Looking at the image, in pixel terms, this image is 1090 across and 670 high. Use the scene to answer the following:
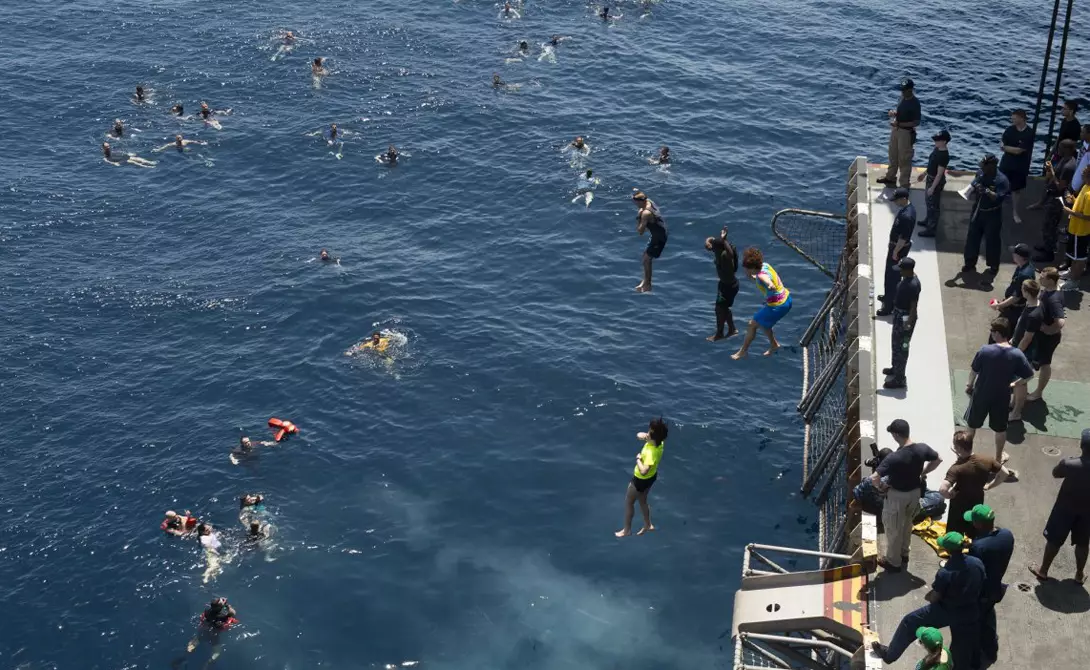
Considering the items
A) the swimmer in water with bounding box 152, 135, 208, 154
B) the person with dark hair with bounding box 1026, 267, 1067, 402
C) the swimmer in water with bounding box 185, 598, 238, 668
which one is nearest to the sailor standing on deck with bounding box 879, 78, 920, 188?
the person with dark hair with bounding box 1026, 267, 1067, 402

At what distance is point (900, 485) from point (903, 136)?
51.7 ft

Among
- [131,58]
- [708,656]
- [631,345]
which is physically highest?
[131,58]

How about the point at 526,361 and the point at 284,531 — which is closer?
the point at 284,531

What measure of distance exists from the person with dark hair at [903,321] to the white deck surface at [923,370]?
0.36 metres

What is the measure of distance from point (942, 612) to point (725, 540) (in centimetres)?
1588

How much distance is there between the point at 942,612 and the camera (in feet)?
57.1

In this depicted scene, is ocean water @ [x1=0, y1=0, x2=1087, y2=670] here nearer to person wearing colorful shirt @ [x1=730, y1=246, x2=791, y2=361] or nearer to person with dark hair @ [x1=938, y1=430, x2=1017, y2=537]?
person wearing colorful shirt @ [x1=730, y1=246, x2=791, y2=361]

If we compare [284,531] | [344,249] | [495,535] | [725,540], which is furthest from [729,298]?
[344,249]

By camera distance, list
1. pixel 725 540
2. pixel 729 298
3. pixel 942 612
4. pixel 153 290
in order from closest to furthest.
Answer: pixel 942 612 < pixel 729 298 < pixel 725 540 < pixel 153 290

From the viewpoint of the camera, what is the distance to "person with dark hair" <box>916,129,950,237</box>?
30.8 meters

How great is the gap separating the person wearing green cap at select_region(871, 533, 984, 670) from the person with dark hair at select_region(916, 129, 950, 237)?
1560cm

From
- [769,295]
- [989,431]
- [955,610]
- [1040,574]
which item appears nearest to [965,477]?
[1040,574]

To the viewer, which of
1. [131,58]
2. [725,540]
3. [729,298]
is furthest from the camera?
[131,58]

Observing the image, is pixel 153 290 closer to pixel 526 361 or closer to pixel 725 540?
pixel 526 361
